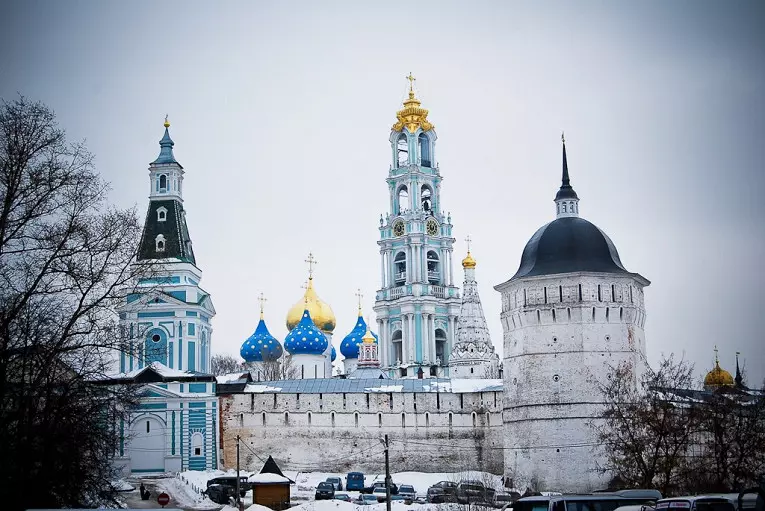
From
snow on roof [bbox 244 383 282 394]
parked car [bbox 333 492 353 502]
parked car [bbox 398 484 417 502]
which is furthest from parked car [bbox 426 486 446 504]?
snow on roof [bbox 244 383 282 394]

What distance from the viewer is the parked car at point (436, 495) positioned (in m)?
32.1

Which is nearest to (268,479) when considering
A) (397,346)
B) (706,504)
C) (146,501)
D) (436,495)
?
(146,501)

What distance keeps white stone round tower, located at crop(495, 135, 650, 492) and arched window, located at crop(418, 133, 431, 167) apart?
90.0 feet

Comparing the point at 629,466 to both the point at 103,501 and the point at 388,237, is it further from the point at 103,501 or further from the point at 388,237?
the point at 388,237

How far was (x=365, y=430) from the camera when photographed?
4162 cm

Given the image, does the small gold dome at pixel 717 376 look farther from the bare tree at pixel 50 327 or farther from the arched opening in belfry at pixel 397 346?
the bare tree at pixel 50 327

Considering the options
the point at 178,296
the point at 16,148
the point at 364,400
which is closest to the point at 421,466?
the point at 364,400

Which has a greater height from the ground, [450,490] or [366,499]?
[450,490]

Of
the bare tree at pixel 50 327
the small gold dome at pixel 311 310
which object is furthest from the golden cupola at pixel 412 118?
the bare tree at pixel 50 327

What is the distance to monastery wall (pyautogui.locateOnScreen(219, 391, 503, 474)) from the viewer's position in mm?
41094

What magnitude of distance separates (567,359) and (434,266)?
2841 centimetres

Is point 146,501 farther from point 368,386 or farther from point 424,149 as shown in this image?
point 424,149

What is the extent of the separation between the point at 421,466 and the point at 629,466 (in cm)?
1186

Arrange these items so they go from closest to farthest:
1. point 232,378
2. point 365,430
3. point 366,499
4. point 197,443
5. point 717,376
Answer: point 366,499, point 197,443, point 365,430, point 232,378, point 717,376
